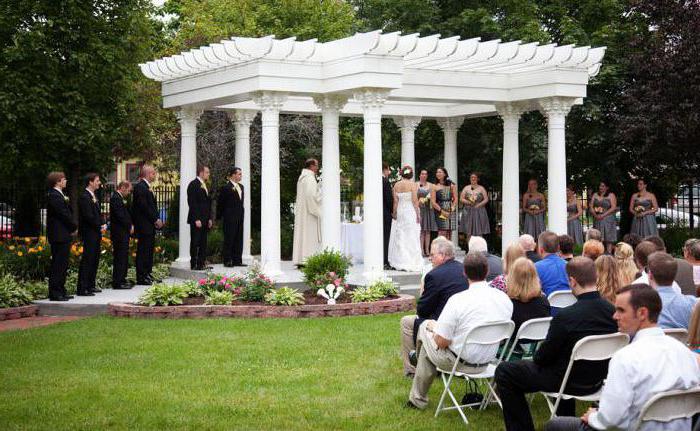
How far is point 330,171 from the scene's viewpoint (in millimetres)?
17891

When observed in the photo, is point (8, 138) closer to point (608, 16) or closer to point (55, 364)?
point (55, 364)

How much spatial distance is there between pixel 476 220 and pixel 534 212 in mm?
1379

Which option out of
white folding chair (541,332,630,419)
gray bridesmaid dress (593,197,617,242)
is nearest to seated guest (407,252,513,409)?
white folding chair (541,332,630,419)

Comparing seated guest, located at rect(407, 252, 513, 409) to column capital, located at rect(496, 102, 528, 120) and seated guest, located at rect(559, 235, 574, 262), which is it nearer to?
seated guest, located at rect(559, 235, 574, 262)

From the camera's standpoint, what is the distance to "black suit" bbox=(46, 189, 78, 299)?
15.4 m

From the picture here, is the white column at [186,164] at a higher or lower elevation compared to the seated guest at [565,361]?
higher

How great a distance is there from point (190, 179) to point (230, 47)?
4.34 m

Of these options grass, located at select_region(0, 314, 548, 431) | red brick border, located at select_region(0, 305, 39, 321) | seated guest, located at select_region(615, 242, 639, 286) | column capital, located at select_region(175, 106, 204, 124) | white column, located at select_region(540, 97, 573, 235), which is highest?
column capital, located at select_region(175, 106, 204, 124)

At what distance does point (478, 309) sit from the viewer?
8.15 m

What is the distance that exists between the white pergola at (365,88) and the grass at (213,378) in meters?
4.00

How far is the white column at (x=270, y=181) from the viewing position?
16.9 m

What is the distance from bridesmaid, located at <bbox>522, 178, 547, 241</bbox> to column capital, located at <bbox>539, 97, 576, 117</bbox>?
9.67ft

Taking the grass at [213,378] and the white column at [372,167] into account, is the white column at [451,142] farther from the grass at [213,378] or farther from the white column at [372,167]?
the grass at [213,378]

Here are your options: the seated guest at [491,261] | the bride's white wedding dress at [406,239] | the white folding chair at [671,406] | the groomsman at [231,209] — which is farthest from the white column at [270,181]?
the white folding chair at [671,406]
